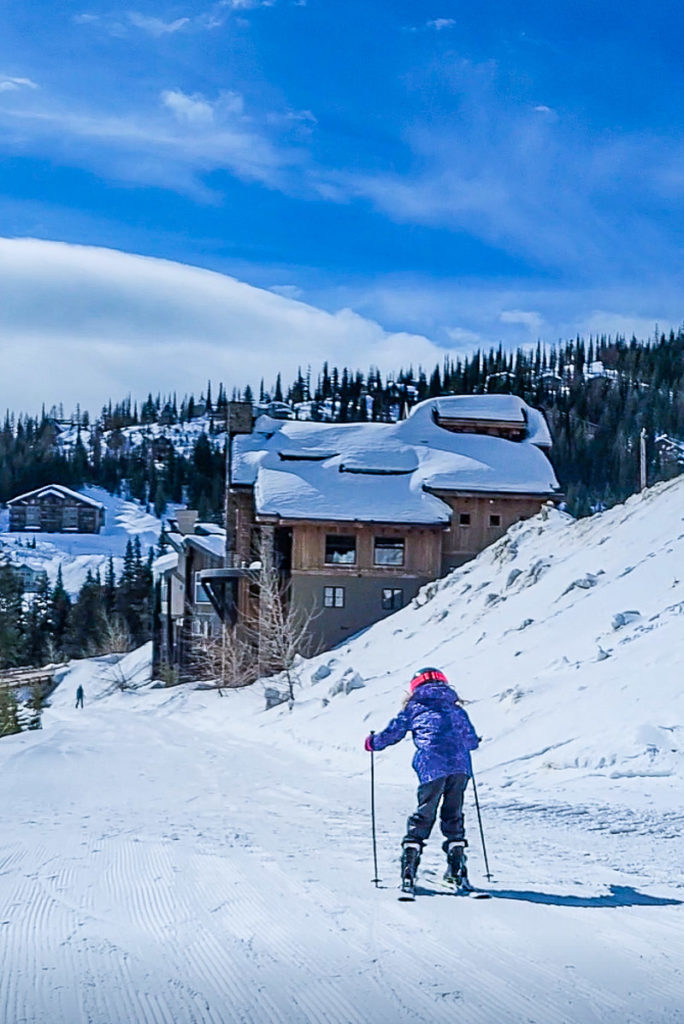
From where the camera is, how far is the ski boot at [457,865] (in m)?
7.55

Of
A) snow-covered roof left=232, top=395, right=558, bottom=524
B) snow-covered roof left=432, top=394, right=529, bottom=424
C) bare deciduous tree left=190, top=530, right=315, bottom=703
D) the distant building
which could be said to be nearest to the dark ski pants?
bare deciduous tree left=190, top=530, right=315, bottom=703

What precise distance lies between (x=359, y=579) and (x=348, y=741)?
810 inches

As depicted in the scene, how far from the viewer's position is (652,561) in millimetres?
24953

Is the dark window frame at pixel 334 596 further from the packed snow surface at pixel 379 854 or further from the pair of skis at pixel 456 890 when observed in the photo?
the pair of skis at pixel 456 890

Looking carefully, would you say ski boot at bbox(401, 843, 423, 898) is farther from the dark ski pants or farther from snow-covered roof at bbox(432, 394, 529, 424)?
snow-covered roof at bbox(432, 394, 529, 424)

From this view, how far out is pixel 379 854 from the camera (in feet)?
30.6

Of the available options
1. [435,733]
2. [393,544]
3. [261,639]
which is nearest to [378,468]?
[393,544]

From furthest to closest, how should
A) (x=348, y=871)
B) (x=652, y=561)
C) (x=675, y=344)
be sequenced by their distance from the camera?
(x=675, y=344), (x=652, y=561), (x=348, y=871)

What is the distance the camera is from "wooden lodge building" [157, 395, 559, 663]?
40.8 m

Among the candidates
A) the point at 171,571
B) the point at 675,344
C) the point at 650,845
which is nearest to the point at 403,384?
the point at 675,344

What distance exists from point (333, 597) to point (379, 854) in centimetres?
3161

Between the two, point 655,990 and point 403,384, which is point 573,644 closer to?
point 655,990

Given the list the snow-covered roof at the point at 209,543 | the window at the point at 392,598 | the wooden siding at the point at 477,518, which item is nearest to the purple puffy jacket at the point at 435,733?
the window at the point at 392,598

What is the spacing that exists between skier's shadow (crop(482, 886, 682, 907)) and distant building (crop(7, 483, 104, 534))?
129686mm
